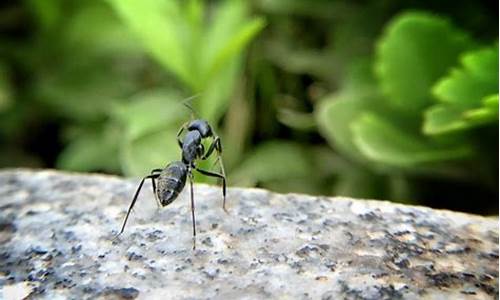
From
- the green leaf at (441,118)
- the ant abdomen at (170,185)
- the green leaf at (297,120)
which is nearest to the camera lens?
the ant abdomen at (170,185)

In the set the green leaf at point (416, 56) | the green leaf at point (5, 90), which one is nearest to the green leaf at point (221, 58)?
the green leaf at point (416, 56)

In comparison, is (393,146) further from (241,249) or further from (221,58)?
(241,249)

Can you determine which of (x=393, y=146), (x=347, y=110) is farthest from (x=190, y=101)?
(x=393, y=146)

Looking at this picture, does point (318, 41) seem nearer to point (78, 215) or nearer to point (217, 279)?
point (78, 215)

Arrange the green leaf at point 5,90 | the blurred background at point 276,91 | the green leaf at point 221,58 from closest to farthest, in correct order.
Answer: the blurred background at point 276,91 → the green leaf at point 221,58 → the green leaf at point 5,90

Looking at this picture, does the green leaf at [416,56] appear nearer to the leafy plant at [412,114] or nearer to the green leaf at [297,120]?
the leafy plant at [412,114]
